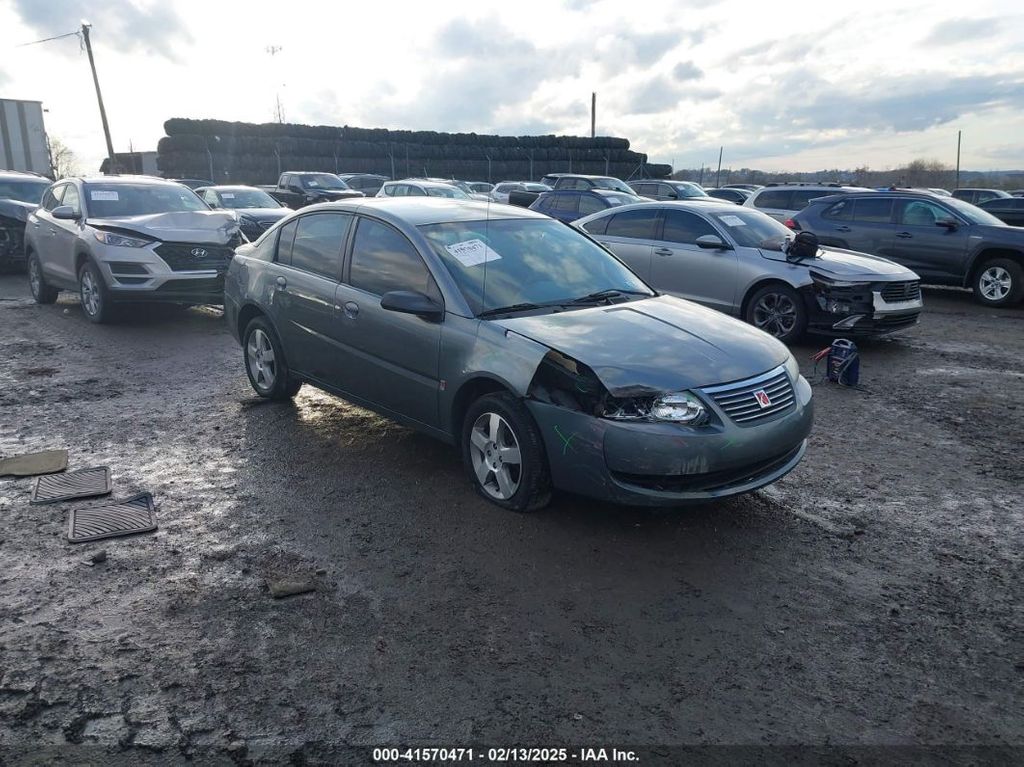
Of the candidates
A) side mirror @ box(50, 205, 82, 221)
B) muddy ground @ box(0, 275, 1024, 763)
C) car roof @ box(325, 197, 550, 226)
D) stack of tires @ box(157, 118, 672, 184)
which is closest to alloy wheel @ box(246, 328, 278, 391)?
muddy ground @ box(0, 275, 1024, 763)

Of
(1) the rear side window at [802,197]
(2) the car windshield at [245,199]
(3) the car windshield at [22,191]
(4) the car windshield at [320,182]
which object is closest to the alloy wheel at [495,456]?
(2) the car windshield at [245,199]

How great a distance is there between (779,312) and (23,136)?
4208 cm

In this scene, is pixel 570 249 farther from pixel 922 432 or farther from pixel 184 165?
pixel 184 165

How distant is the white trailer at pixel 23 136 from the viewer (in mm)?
38375

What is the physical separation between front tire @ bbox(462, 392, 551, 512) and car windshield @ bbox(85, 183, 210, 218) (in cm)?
752

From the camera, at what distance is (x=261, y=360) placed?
21.8 ft

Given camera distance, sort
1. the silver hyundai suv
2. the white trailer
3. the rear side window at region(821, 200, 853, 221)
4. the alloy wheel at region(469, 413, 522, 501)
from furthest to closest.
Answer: the white trailer
the rear side window at region(821, 200, 853, 221)
the silver hyundai suv
the alloy wheel at region(469, 413, 522, 501)

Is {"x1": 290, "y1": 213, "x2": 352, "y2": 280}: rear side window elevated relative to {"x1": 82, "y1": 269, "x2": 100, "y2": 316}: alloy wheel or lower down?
elevated

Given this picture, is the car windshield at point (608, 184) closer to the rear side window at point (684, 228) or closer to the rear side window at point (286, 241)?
the rear side window at point (684, 228)

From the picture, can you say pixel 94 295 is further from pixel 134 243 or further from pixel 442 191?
pixel 442 191

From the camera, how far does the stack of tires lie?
2939cm

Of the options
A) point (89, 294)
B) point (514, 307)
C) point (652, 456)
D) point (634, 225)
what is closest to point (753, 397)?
point (652, 456)

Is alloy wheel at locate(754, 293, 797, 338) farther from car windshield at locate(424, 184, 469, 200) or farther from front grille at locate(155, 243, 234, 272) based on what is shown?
car windshield at locate(424, 184, 469, 200)

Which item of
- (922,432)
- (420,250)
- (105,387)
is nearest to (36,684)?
(420,250)
